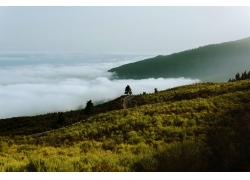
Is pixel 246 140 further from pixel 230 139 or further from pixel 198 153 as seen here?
pixel 198 153

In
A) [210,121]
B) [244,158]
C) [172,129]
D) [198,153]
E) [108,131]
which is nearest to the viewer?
[244,158]

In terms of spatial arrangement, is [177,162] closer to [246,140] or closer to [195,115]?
[246,140]

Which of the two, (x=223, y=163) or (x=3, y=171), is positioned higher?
(x=3, y=171)

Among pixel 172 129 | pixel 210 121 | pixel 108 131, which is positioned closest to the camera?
pixel 172 129

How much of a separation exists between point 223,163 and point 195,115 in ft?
39.3

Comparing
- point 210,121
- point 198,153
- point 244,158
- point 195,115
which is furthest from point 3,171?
point 195,115

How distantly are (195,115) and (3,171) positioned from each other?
1427 centimetres

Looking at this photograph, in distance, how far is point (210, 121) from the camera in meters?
15.3

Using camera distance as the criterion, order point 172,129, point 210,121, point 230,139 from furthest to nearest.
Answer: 1. point 210,121
2. point 172,129
3. point 230,139
